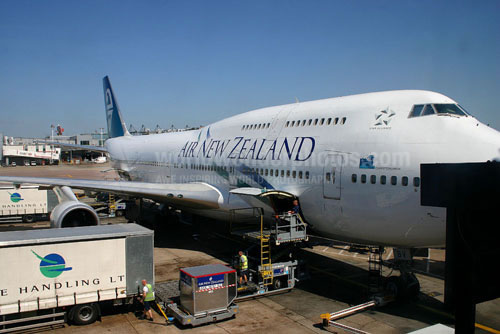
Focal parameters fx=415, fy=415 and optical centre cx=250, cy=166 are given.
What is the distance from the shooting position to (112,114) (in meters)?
35.3

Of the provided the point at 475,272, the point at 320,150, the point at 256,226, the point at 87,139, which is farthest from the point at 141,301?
the point at 87,139

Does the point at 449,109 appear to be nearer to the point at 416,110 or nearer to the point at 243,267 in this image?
the point at 416,110

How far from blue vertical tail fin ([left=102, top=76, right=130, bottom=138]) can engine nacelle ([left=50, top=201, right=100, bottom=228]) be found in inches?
717

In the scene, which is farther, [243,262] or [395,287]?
[243,262]

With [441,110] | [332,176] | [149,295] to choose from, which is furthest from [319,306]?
[441,110]

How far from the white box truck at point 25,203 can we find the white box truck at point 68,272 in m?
16.9

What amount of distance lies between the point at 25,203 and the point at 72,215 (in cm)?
1228

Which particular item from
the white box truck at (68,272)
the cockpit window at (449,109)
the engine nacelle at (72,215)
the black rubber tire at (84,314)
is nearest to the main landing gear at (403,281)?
the cockpit window at (449,109)

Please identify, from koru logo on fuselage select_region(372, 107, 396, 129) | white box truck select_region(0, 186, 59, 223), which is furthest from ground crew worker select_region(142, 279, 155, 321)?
white box truck select_region(0, 186, 59, 223)

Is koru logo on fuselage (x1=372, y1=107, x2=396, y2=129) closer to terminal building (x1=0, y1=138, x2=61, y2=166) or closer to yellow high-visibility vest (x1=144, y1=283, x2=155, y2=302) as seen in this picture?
yellow high-visibility vest (x1=144, y1=283, x2=155, y2=302)

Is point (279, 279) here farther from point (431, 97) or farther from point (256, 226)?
point (431, 97)

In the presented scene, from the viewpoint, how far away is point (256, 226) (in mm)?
16922

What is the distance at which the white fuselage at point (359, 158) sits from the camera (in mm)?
10984

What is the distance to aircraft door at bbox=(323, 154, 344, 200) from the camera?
41.5 feet
